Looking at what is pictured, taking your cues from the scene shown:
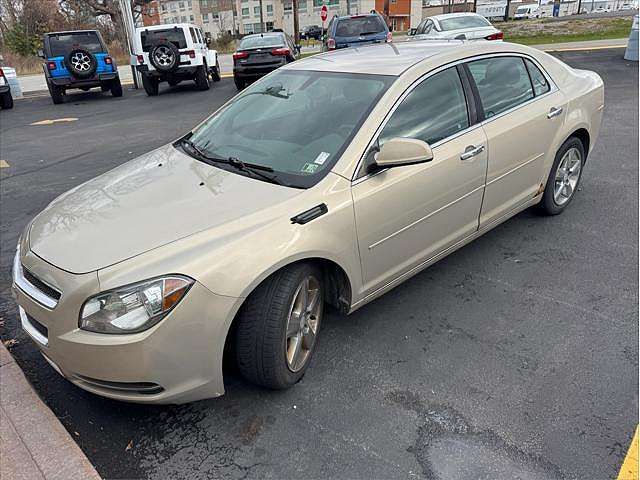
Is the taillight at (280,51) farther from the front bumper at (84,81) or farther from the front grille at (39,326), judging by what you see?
the front grille at (39,326)

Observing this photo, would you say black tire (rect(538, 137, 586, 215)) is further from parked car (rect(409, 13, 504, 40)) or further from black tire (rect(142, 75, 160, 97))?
black tire (rect(142, 75, 160, 97))

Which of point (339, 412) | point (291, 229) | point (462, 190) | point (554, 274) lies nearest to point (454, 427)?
point (339, 412)

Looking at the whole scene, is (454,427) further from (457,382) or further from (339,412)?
(339,412)

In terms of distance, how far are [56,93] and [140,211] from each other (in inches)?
560

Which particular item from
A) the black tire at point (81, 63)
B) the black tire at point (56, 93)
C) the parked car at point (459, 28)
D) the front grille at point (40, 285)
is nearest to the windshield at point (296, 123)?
the front grille at point (40, 285)

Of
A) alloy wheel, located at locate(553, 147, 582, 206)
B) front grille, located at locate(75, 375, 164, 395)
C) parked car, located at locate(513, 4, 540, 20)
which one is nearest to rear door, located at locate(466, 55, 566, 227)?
alloy wheel, located at locate(553, 147, 582, 206)

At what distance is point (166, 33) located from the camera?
14781 mm

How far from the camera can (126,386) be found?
220 centimetres

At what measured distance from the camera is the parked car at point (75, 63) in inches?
547

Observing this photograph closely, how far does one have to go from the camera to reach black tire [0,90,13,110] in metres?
13.8

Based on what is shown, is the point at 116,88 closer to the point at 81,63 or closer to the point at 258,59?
the point at 81,63

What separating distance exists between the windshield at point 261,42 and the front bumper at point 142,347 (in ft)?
43.2

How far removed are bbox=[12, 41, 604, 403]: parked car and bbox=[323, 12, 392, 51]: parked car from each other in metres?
11.3

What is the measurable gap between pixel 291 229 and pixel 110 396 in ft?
3.70
